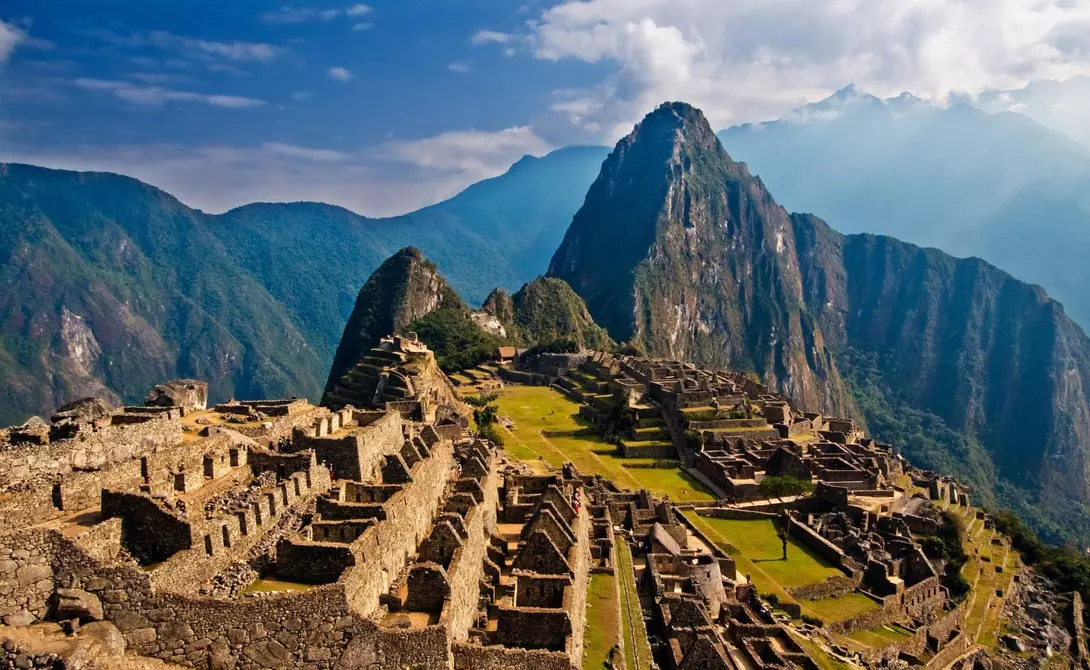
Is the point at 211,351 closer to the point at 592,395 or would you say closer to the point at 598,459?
the point at 592,395

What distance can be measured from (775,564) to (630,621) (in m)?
18.8

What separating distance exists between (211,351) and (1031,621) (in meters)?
111

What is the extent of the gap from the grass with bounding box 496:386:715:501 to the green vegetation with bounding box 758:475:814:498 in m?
3.55

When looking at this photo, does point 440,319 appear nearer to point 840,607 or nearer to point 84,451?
point 840,607

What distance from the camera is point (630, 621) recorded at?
22031mm

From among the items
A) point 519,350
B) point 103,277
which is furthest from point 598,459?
point 103,277

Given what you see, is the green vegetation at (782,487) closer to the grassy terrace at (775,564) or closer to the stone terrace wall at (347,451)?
the grassy terrace at (775,564)

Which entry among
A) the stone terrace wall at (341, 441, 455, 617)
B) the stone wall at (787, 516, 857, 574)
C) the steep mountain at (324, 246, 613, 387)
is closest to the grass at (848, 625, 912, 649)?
the stone wall at (787, 516, 857, 574)

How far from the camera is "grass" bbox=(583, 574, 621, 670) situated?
18.5m

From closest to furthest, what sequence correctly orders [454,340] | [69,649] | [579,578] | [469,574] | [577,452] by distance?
[69,649] → [469,574] → [579,578] → [577,452] → [454,340]

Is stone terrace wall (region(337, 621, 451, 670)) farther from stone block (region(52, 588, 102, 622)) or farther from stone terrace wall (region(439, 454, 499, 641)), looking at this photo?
stone block (region(52, 588, 102, 622))

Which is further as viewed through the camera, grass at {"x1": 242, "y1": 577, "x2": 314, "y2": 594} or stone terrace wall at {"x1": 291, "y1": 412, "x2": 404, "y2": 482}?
stone terrace wall at {"x1": 291, "y1": 412, "x2": 404, "y2": 482}

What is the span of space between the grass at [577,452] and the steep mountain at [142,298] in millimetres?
50495

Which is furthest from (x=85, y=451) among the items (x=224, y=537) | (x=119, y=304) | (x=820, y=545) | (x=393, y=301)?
(x=393, y=301)
